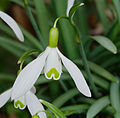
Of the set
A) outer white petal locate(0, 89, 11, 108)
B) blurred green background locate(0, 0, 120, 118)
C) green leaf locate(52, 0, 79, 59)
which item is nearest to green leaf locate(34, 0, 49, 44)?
blurred green background locate(0, 0, 120, 118)

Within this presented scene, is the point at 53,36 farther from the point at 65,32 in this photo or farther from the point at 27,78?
the point at 65,32

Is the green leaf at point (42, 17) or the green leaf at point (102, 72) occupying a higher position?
the green leaf at point (42, 17)

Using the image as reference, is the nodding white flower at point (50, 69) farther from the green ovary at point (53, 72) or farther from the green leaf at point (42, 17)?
the green leaf at point (42, 17)

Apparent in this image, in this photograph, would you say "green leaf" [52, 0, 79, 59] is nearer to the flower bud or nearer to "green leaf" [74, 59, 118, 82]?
"green leaf" [74, 59, 118, 82]

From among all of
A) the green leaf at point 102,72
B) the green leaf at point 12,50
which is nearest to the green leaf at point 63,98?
the green leaf at point 102,72

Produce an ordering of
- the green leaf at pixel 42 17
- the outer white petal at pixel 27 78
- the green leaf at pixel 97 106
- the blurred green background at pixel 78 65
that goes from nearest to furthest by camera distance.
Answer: the outer white petal at pixel 27 78 → the green leaf at pixel 97 106 → the blurred green background at pixel 78 65 → the green leaf at pixel 42 17

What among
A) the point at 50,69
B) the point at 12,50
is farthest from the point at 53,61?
the point at 12,50
